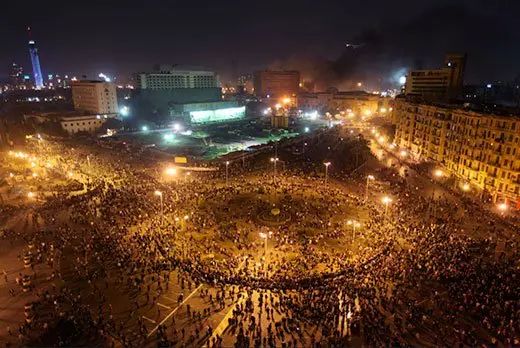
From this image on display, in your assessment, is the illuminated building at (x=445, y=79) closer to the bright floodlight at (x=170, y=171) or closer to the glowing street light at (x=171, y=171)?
the glowing street light at (x=171, y=171)

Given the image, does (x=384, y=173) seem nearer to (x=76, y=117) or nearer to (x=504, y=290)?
(x=504, y=290)

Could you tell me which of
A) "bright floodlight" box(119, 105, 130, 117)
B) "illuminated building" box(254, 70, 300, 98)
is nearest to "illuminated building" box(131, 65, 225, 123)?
"bright floodlight" box(119, 105, 130, 117)

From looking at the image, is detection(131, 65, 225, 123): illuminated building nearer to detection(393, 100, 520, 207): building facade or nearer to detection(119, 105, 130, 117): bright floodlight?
detection(119, 105, 130, 117): bright floodlight

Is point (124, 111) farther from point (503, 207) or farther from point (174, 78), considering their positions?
point (503, 207)

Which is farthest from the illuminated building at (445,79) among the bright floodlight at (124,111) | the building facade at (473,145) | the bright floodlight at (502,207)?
the bright floodlight at (124,111)

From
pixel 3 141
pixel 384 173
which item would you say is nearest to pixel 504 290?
pixel 384 173

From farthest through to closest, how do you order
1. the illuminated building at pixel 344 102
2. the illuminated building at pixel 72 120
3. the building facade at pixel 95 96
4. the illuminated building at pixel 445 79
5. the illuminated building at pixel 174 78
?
1. the illuminated building at pixel 174 78
2. the illuminated building at pixel 344 102
3. the building facade at pixel 95 96
4. the illuminated building at pixel 445 79
5. the illuminated building at pixel 72 120

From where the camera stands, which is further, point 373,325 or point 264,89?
point 264,89
